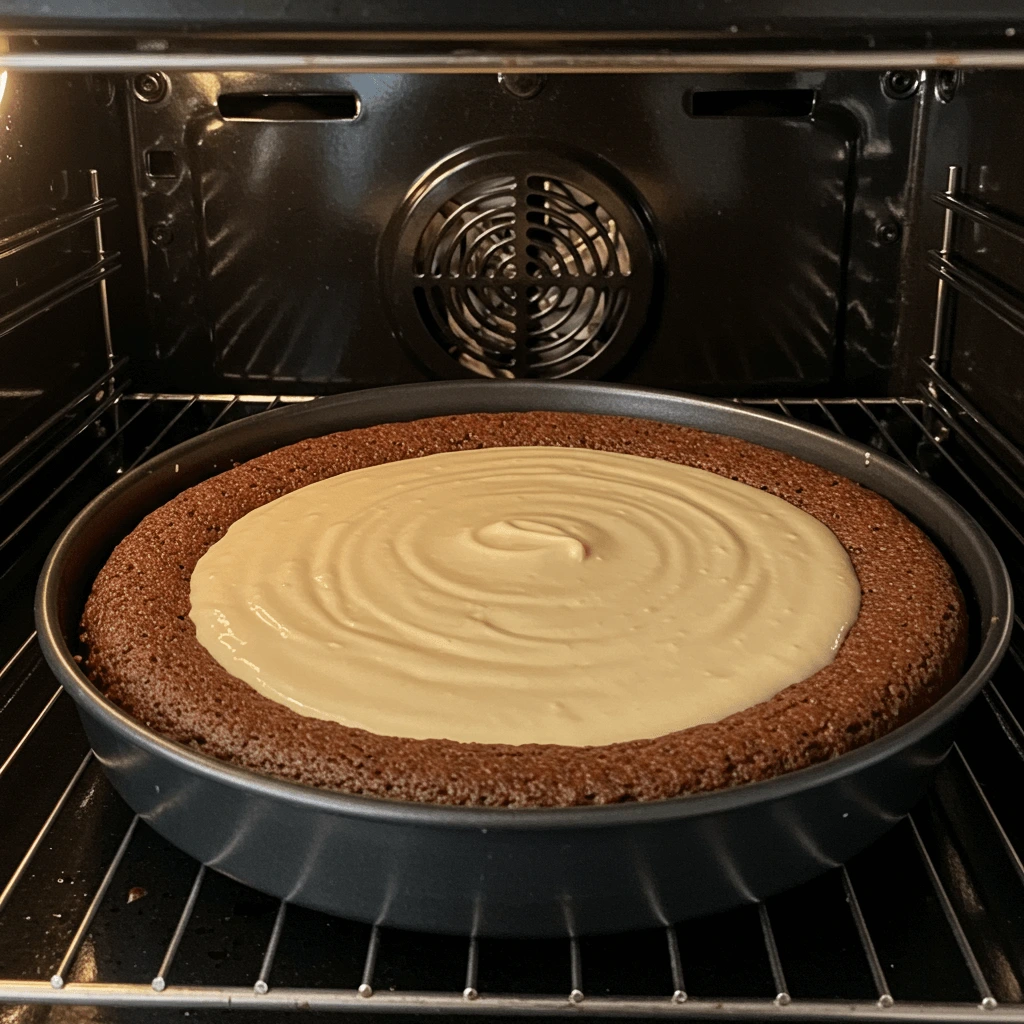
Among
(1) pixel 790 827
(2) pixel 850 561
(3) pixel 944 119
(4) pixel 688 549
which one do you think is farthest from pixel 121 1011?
(3) pixel 944 119

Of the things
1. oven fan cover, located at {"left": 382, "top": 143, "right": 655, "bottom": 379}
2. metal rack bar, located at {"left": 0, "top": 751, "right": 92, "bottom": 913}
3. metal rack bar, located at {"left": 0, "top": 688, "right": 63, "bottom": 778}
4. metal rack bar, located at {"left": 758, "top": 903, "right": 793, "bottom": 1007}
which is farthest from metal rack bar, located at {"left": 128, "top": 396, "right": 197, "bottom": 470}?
metal rack bar, located at {"left": 758, "top": 903, "right": 793, "bottom": 1007}

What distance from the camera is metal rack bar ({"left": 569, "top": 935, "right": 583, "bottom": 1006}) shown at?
36.2 inches

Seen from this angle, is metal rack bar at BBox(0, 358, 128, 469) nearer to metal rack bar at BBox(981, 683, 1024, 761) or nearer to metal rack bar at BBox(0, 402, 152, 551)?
metal rack bar at BBox(0, 402, 152, 551)

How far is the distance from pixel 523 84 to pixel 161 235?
580mm

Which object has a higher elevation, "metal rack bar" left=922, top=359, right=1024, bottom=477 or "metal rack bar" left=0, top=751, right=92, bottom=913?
"metal rack bar" left=922, top=359, right=1024, bottom=477

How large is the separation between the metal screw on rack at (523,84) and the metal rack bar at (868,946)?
1134 mm

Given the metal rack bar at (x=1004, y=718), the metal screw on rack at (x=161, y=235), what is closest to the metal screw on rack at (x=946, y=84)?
the metal rack bar at (x=1004, y=718)

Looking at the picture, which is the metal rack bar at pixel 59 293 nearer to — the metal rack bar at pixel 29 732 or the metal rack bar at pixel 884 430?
the metal rack bar at pixel 29 732

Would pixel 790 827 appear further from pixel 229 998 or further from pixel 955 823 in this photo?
pixel 229 998

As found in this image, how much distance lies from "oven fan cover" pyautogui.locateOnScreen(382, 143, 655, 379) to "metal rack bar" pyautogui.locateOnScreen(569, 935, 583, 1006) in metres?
1.03

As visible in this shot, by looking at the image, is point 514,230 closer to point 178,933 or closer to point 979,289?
point 979,289

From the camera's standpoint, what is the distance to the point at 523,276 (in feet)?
5.88

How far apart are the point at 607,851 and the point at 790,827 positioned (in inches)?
6.0

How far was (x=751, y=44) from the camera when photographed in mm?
1022
